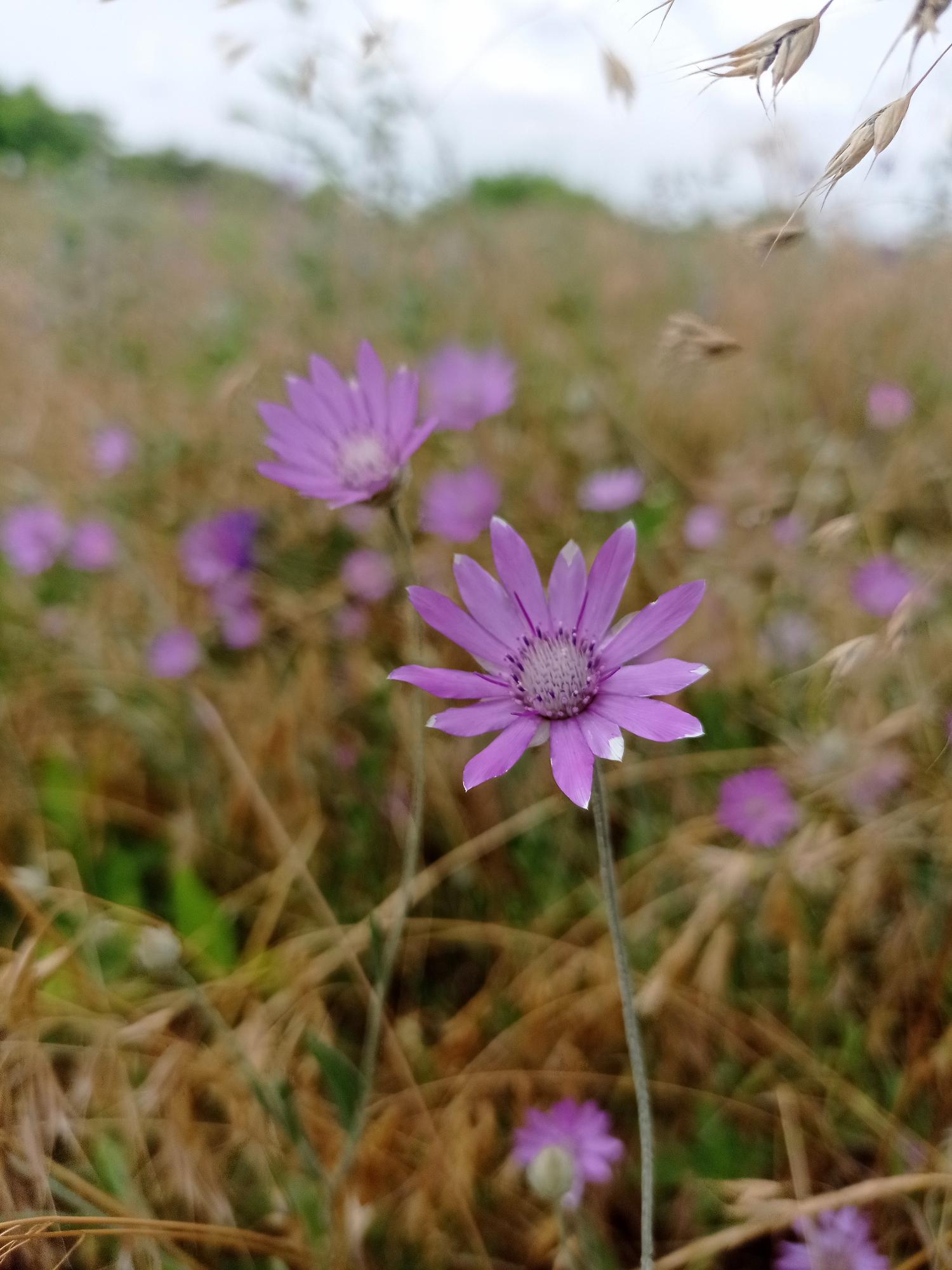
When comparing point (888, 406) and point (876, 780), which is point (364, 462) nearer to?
point (876, 780)

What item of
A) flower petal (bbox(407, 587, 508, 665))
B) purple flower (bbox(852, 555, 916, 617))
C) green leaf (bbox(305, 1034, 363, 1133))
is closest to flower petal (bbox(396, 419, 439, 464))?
flower petal (bbox(407, 587, 508, 665))

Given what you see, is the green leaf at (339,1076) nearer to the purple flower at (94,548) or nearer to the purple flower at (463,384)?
the purple flower at (463,384)

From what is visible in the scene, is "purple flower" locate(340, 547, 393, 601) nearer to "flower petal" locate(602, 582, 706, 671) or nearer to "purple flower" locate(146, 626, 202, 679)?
"purple flower" locate(146, 626, 202, 679)

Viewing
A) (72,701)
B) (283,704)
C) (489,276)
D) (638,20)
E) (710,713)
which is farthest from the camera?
(489,276)

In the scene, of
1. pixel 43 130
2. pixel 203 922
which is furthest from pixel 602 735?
pixel 43 130

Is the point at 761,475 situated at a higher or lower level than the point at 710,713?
higher

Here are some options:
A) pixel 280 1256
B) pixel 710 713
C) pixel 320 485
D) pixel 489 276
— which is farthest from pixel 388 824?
pixel 489 276

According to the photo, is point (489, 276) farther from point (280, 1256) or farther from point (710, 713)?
point (280, 1256)
